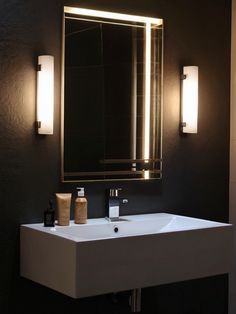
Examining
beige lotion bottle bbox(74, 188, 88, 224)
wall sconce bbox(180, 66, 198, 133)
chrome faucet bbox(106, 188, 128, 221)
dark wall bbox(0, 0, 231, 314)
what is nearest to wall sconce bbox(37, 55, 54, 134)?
dark wall bbox(0, 0, 231, 314)

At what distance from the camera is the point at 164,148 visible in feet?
10.5

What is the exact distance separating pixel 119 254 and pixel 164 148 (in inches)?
36.4

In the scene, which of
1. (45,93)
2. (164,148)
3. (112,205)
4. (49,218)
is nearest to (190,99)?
(164,148)

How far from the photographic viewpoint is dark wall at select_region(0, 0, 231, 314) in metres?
2.68

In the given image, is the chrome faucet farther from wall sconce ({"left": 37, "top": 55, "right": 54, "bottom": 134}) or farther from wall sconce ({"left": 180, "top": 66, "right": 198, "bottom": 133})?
wall sconce ({"left": 180, "top": 66, "right": 198, "bottom": 133})

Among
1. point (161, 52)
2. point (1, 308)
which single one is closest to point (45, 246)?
point (1, 308)

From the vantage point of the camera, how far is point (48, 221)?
2.67 metres

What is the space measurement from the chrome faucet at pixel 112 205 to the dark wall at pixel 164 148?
0.05 meters

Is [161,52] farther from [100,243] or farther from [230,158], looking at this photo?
[100,243]

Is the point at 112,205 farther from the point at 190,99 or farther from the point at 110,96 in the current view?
the point at 190,99

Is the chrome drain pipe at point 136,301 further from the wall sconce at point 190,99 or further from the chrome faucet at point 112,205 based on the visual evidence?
the wall sconce at point 190,99

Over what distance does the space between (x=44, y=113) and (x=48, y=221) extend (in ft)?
1.64

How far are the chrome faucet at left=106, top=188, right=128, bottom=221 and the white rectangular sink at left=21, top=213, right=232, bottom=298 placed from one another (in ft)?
0.15

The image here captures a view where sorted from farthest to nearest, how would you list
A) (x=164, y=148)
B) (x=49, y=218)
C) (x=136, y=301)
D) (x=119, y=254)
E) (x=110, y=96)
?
(x=164, y=148), (x=110, y=96), (x=136, y=301), (x=49, y=218), (x=119, y=254)
